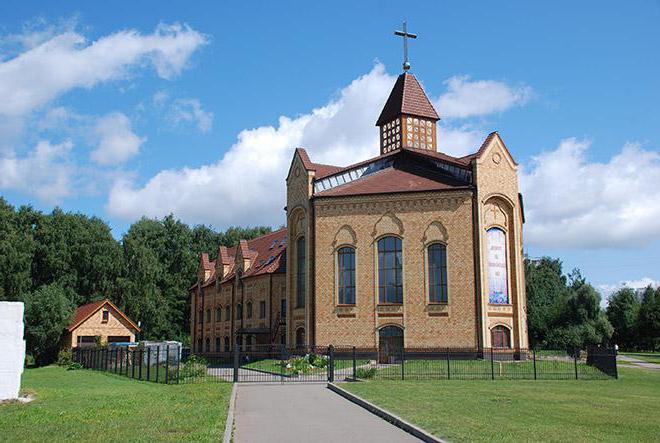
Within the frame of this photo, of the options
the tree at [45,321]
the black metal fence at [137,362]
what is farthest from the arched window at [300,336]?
the tree at [45,321]

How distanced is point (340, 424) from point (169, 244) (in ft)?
214

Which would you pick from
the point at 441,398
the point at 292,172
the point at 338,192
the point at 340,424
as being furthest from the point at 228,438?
the point at 292,172

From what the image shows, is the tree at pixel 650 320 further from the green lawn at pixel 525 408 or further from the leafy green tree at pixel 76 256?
the leafy green tree at pixel 76 256

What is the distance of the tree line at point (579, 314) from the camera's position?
52.3m

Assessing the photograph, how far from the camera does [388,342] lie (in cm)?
3675

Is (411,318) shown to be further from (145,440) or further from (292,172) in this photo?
(145,440)

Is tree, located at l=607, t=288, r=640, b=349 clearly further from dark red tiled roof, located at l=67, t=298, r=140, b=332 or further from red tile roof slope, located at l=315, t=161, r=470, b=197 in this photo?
dark red tiled roof, located at l=67, t=298, r=140, b=332

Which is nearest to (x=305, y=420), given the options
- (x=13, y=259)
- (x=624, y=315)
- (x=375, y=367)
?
(x=375, y=367)

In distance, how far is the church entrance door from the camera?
36.5m

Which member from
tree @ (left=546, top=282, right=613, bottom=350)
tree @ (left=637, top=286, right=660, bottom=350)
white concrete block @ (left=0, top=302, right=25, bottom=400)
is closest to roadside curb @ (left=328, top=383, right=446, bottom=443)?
white concrete block @ (left=0, top=302, right=25, bottom=400)

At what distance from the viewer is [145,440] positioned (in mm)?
10742

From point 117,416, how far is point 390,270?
24848 millimetres

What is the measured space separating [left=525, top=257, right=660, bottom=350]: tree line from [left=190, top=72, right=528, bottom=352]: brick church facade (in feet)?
37.8

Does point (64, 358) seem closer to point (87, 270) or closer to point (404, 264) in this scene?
point (87, 270)
